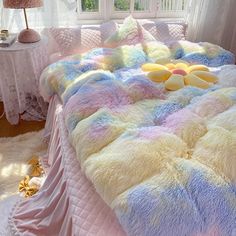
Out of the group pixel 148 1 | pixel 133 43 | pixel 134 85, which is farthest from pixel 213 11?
pixel 134 85

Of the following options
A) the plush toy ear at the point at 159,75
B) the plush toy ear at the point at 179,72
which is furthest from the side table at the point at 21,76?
the plush toy ear at the point at 179,72

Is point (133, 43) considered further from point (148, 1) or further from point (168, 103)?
point (168, 103)

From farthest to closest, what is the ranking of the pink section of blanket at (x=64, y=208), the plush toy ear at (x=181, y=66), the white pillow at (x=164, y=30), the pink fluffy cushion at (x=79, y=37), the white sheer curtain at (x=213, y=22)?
1. the white sheer curtain at (x=213, y=22)
2. the white pillow at (x=164, y=30)
3. the pink fluffy cushion at (x=79, y=37)
4. the plush toy ear at (x=181, y=66)
5. the pink section of blanket at (x=64, y=208)

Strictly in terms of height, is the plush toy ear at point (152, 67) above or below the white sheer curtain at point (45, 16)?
below

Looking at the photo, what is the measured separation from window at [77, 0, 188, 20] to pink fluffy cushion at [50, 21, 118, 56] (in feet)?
1.07

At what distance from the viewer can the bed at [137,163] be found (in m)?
0.89

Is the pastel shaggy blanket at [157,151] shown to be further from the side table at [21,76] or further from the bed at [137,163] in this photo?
the side table at [21,76]

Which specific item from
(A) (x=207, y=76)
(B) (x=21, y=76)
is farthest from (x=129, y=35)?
(B) (x=21, y=76)

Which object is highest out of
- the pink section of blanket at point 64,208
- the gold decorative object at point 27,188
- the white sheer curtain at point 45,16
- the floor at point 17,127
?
the white sheer curtain at point 45,16

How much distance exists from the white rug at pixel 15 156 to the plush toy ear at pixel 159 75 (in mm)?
941

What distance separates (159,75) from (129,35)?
0.65 metres

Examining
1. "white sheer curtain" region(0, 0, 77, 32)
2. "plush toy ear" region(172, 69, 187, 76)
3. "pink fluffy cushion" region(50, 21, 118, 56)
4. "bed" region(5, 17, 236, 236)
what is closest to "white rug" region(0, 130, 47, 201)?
"bed" region(5, 17, 236, 236)

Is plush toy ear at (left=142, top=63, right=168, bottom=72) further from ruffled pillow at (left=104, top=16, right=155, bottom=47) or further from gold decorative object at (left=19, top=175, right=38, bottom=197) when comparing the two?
gold decorative object at (left=19, top=175, right=38, bottom=197)

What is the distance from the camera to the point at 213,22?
2734 millimetres
